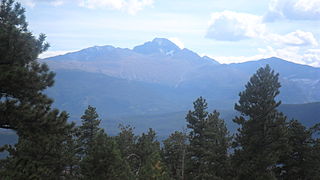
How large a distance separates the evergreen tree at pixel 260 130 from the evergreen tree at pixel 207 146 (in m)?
3.75

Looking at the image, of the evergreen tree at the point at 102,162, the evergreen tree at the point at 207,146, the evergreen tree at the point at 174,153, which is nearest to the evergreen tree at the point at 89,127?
the evergreen tree at the point at 174,153

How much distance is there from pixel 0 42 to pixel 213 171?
26.5m

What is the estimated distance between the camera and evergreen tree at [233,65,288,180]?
32406mm

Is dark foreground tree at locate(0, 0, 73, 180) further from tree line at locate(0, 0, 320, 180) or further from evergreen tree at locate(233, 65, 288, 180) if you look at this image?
evergreen tree at locate(233, 65, 288, 180)

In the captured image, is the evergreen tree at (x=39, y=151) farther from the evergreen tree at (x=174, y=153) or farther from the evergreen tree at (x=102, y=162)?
the evergreen tree at (x=174, y=153)

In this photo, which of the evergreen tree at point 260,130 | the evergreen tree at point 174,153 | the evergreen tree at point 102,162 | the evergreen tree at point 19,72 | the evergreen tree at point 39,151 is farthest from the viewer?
the evergreen tree at point 174,153

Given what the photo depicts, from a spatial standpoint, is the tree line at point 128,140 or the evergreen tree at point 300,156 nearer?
the tree line at point 128,140

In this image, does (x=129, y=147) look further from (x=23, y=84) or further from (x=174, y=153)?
(x=23, y=84)

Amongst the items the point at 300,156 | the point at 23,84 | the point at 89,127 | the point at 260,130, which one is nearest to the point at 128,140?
the point at 89,127

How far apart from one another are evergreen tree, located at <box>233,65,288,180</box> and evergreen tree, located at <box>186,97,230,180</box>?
3.75 m

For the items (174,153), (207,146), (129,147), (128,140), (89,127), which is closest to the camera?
(207,146)

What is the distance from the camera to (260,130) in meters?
33.7

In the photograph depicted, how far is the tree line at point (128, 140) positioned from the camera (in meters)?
17.6

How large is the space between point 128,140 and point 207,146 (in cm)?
1281
